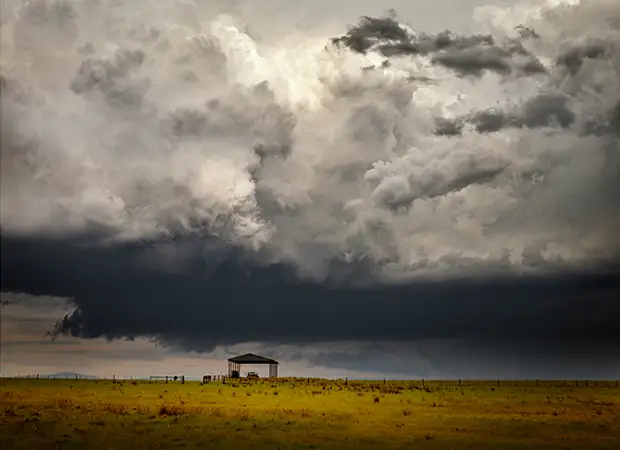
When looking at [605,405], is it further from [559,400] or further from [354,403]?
[354,403]

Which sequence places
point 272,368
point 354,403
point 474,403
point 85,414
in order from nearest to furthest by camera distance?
1. point 85,414
2. point 354,403
3. point 474,403
4. point 272,368

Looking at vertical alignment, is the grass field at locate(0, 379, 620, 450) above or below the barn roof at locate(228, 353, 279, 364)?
below

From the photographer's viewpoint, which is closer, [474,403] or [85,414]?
[85,414]

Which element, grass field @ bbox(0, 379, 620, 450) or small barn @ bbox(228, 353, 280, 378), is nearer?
grass field @ bbox(0, 379, 620, 450)

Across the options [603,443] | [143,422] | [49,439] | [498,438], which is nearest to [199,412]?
[143,422]

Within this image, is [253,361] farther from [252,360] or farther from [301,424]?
[301,424]

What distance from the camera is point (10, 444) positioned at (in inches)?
1641

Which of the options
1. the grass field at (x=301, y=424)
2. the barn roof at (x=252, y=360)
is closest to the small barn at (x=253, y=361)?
the barn roof at (x=252, y=360)

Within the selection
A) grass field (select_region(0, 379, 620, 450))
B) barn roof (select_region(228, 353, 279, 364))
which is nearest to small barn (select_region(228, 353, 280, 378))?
barn roof (select_region(228, 353, 279, 364))

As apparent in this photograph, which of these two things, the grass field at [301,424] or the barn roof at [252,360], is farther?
the barn roof at [252,360]

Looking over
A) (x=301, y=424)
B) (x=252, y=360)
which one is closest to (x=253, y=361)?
(x=252, y=360)

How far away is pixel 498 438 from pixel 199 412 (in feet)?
73.9

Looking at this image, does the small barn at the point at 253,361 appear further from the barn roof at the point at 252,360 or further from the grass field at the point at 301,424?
the grass field at the point at 301,424

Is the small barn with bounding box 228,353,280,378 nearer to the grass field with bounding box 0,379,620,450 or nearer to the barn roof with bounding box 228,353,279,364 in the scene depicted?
the barn roof with bounding box 228,353,279,364
